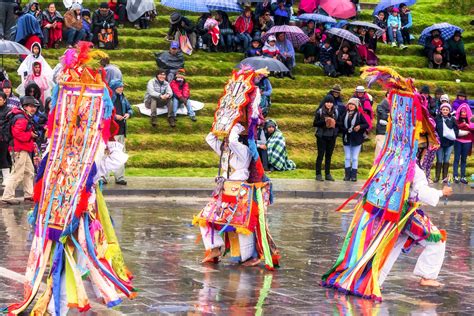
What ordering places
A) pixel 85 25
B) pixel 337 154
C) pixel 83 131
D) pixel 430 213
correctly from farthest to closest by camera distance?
pixel 85 25 < pixel 337 154 < pixel 430 213 < pixel 83 131

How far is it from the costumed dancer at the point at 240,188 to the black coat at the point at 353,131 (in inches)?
403

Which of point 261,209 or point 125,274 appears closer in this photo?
point 125,274

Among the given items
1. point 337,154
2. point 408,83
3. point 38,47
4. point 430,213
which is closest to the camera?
point 408,83

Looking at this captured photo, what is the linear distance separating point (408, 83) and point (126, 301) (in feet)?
11.4

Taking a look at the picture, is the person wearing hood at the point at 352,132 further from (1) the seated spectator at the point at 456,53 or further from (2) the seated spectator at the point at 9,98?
(1) the seated spectator at the point at 456,53

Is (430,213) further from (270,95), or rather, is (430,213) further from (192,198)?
(270,95)

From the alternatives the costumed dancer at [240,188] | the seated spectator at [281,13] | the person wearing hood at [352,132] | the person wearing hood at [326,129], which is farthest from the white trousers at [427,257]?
the seated spectator at [281,13]

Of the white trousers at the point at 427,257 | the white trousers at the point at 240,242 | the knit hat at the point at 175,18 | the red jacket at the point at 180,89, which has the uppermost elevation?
the knit hat at the point at 175,18

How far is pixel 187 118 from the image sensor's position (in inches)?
1009

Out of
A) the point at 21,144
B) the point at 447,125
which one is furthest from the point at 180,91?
the point at 21,144

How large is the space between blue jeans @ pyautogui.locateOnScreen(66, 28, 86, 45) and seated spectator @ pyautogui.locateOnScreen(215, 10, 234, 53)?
3.66m

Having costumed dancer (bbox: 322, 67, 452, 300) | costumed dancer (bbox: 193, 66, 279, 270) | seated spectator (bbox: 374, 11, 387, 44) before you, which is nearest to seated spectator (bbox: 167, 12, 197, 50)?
seated spectator (bbox: 374, 11, 387, 44)

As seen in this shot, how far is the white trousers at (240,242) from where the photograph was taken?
12.6 meters

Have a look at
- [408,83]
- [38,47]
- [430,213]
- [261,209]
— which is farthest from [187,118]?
[408,83]
